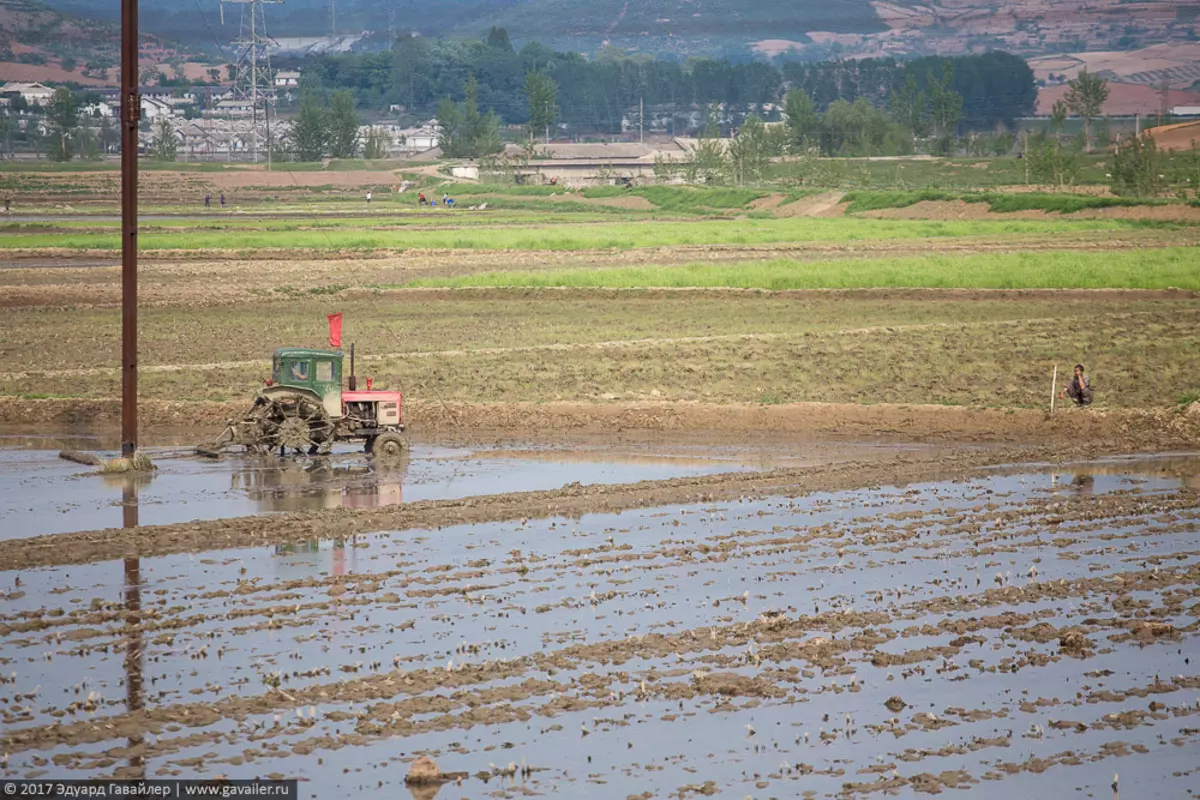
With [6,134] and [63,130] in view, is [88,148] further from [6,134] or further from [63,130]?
[6,134]

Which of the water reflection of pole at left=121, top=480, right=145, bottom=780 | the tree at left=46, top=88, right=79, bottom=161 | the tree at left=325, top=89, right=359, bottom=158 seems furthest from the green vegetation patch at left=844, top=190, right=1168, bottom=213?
the tree at left=46, top=88, right=79, bottom=161

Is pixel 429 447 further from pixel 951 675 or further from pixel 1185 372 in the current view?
pixel 1185 372

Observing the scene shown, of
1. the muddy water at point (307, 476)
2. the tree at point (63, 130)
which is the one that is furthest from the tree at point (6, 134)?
the muddy water at point (307, 476)

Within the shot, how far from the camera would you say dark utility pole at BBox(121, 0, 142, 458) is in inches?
854

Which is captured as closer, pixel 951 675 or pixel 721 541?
pixel 951 675

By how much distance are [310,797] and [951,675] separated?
18.1ft

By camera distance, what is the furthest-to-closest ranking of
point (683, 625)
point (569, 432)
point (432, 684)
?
point (569, 432), point (683, 625), point (432, 684)

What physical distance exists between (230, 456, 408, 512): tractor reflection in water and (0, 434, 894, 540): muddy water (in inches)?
0.6

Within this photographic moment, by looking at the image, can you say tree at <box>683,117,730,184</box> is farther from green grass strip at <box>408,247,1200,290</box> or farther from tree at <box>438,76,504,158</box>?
green grass strip at <box>408,247,1200,290</box>

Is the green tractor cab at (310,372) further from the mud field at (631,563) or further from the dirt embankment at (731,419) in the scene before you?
the dirt embankment at (731,419)

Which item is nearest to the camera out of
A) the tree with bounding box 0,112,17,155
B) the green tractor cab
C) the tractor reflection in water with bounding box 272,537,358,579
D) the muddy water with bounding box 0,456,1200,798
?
the muddy water with bounding box 0,456,1200,798

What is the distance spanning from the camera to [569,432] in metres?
26.1

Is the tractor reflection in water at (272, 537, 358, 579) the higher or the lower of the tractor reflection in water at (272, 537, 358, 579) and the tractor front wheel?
the lower

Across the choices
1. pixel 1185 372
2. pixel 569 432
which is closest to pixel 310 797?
pixel 569 432
